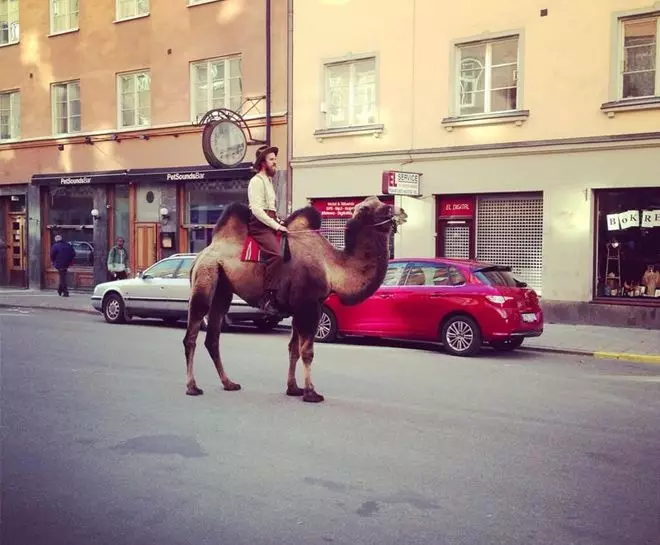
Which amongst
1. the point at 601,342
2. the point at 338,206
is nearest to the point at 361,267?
the point at 601,342

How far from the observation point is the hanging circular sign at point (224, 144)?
2034 cm

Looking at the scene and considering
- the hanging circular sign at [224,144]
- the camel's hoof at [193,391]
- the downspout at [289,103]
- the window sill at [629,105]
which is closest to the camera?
the camel's hoof at [193,391]

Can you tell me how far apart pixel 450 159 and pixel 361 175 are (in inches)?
101

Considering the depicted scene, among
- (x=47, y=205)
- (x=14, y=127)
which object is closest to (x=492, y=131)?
(x=47, y=205)

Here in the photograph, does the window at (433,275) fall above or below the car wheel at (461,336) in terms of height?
above

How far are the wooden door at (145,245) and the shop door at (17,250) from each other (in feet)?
19.3

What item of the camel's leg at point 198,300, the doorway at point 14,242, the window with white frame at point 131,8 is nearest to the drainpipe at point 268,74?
the window with white frame at point 131,8

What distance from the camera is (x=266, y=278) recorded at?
26.5ft

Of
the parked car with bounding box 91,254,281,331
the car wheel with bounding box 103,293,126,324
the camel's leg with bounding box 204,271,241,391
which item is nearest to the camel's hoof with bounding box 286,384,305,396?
the camel's leg with bounding box 204,271,241,391

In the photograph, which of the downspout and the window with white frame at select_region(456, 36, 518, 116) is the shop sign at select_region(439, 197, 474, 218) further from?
the downspout

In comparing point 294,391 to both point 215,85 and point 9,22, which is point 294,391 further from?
point 9,22

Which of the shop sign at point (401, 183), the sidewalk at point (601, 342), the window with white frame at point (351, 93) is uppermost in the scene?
the window with white frame at point (351, 93)

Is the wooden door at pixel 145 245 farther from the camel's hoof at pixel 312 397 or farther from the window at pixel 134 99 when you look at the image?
the camel's hoof at pixel 312 397

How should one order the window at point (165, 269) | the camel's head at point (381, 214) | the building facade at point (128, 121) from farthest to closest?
the building facade at point (128, 121)
the window at point (165, 269)
the camel's head at point (381, 214)
